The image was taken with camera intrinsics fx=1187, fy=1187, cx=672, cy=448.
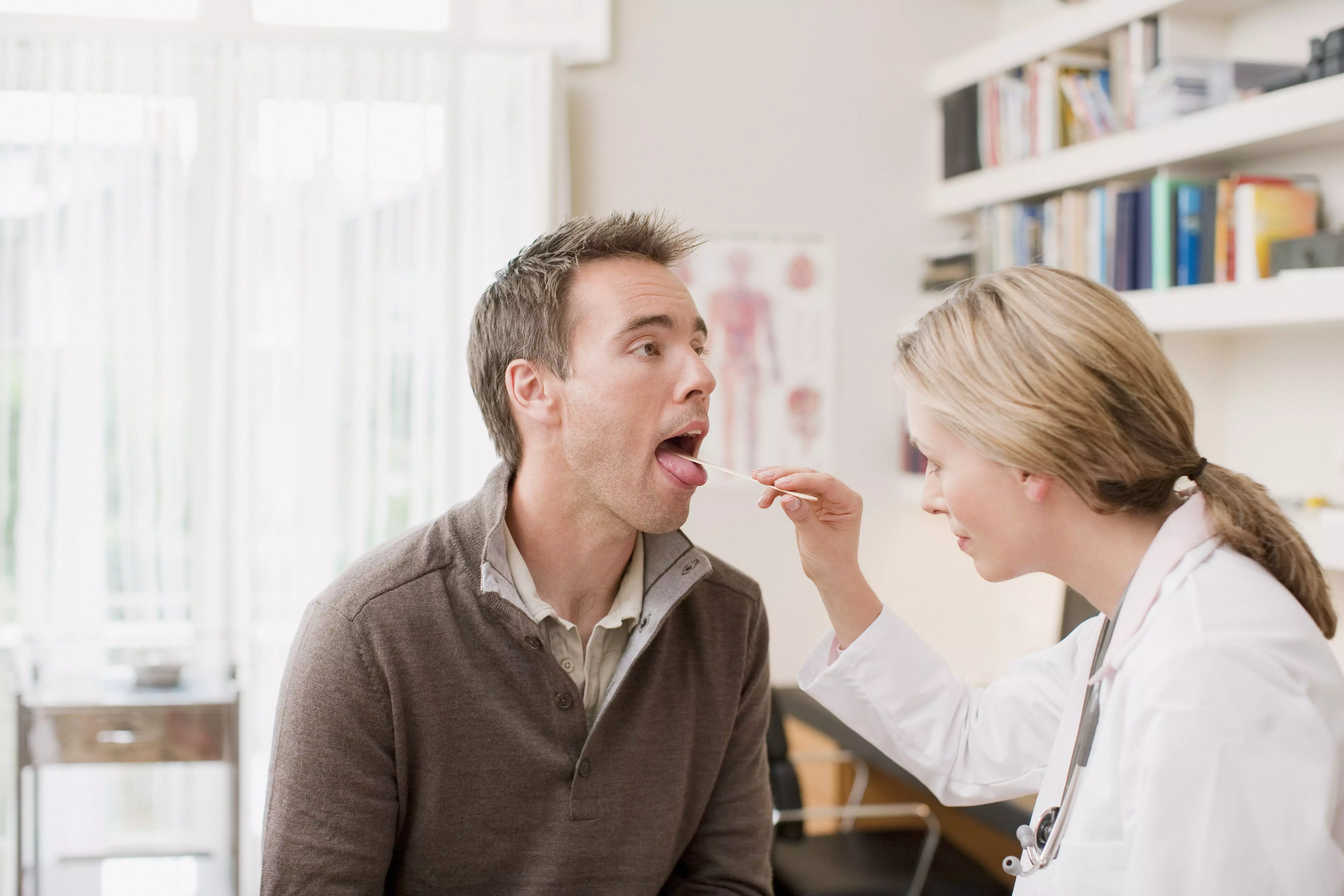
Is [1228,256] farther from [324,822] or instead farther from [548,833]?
[324,822]

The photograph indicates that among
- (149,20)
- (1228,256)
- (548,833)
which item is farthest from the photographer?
(149,20)

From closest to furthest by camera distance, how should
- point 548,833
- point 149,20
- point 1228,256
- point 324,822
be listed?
1. point 324,822
2. point 548,833
3. point 1228,256
4. point 149,20

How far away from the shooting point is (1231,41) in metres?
3.01

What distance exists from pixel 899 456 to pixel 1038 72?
1.27m

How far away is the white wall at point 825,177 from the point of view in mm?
3697

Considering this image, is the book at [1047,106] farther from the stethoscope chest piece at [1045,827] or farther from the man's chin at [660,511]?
the stethoscope chest piece at [1045,827]

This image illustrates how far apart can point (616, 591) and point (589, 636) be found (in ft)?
0.25

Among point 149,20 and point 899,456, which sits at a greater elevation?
point 149,20

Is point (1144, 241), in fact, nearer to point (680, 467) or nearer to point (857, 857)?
point (857, 857)

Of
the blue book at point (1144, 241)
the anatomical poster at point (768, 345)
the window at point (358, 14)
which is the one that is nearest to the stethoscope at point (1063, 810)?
the blue book at point (1144, 241)

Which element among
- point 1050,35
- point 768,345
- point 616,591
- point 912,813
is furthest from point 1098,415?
point 768,345

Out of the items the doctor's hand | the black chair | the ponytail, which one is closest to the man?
the doctor's hand

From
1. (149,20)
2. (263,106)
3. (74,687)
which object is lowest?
(74,687)

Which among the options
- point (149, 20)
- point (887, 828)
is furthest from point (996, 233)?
point (149, 20)
